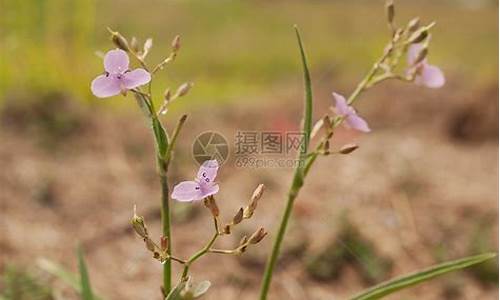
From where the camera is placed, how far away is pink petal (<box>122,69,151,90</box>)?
85 cm

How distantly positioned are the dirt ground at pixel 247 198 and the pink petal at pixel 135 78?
34.5 inches

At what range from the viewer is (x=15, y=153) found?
254cm

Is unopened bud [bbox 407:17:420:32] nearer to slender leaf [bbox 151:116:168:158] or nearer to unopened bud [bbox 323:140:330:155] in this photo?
unopened bud [bbox 323:140:330:155]

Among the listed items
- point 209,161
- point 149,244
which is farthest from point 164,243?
point 209,161

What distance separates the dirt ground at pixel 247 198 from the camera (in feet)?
6.04

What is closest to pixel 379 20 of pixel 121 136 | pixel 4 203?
pixel 121 136

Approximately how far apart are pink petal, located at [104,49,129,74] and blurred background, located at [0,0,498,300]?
2.08 feet

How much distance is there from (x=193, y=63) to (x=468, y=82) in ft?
8.34

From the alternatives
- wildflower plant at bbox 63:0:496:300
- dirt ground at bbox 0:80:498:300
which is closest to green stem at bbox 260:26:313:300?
wildflower plant at bbox 63:0:496:300

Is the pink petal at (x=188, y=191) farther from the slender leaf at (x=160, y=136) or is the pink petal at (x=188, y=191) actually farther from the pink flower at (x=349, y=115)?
the pink flower at (x=349, y=115)

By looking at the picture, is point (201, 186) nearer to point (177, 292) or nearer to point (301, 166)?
point (177, 292)

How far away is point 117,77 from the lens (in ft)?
2.83

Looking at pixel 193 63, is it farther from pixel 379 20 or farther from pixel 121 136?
pixel 121 136

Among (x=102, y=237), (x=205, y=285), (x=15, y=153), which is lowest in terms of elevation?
(x=205, y=285)
